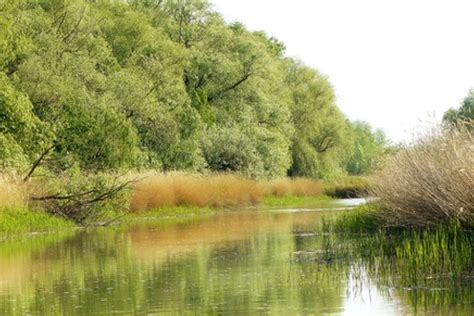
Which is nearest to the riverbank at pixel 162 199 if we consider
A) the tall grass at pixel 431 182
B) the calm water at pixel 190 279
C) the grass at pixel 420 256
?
the calm water at pixel 190 279

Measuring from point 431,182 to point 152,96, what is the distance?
38.9m

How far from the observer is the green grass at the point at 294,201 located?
204ft

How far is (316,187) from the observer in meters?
74.8

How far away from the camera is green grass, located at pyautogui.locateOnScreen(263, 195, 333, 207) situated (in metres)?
62.2

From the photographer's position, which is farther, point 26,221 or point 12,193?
point 26,221

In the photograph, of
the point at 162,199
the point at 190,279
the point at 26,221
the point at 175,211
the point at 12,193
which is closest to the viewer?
the point at 190,279

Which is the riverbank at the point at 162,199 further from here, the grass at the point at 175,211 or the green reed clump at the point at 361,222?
the green reed clump at the point at 361,222

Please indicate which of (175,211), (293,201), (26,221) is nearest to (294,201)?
(293,201)

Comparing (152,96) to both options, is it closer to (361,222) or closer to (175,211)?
(175,211)

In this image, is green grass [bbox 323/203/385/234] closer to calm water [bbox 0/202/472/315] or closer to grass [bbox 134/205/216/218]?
calm water [bbox 0/202/472/315]

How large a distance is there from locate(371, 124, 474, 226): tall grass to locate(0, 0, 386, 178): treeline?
7345 millimetres

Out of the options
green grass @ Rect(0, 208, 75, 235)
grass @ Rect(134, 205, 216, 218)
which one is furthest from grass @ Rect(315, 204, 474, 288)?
grass @ Rect(134, 205, 216, 218)

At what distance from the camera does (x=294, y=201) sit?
6688cm

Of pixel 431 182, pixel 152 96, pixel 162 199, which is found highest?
pixel 152 96
